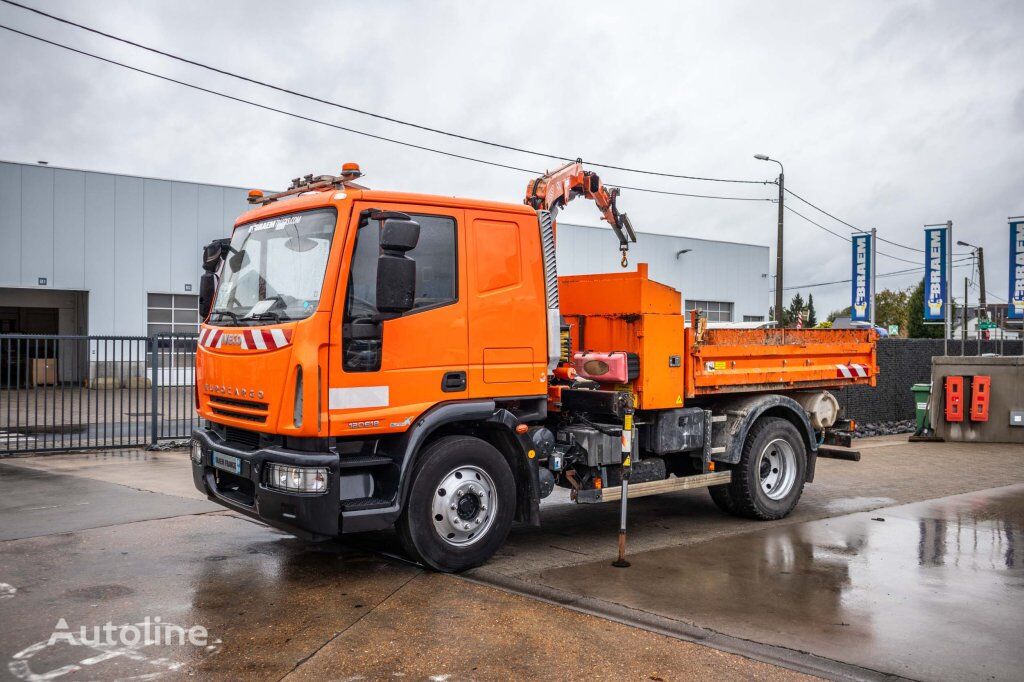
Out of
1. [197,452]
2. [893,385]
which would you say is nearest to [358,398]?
[197,452]

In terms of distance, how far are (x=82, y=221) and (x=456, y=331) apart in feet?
81.2

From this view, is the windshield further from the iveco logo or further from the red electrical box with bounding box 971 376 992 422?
the red electrical box with bounding box 971 376 992 422

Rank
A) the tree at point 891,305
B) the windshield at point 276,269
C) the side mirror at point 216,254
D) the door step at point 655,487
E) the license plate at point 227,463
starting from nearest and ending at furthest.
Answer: the windshield at point 276,269 → the license plate at point 227,463 → the side mirror at point 216,254 → the door step at point 655,487 → the tree at point 891,305

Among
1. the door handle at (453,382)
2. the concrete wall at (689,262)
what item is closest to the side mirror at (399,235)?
the door handle at (453,382)

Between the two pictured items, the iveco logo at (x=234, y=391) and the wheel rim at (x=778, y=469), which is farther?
the wheel rim at (x=778, y=469)

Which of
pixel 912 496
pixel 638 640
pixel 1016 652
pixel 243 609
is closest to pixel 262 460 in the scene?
pixel 243 609

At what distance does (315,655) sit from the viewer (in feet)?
15.6

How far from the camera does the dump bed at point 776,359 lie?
8070 millimetres

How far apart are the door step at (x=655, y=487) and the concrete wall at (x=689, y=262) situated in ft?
89.1

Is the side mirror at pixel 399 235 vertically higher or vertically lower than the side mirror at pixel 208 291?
higher

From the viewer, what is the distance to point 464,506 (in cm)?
651

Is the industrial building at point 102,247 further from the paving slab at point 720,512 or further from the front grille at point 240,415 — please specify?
the front grille at point 240,415

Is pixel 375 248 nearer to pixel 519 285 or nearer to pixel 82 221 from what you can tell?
pixel 519 285

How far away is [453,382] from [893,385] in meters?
15.0
